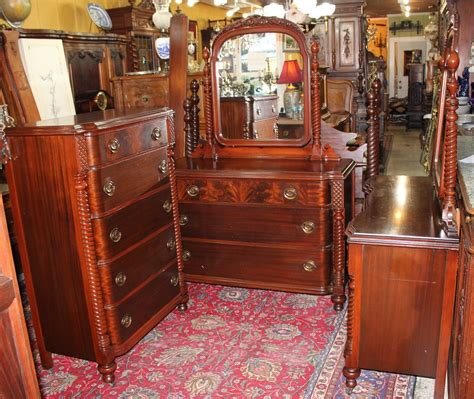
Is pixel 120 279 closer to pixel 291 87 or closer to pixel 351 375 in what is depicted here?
pixel 351 375

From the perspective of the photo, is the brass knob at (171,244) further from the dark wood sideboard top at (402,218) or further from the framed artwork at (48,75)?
the framed artwork at (48,75)

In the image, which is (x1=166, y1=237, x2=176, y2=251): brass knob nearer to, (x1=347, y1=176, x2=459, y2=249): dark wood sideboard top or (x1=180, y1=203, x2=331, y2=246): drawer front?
(x1=180, y1=203, x2=331, y2=246): drawer front

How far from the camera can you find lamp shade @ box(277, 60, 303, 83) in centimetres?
349

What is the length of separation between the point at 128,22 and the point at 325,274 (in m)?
5.25

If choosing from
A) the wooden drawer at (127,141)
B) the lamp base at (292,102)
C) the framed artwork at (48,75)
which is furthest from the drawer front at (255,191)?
the framed artwork at (48,75)

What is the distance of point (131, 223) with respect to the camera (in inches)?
108

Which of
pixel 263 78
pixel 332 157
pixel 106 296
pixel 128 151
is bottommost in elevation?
pixel 106 296

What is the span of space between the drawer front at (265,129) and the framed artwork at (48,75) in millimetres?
2497

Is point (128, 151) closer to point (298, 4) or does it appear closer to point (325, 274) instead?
point (325, 274)

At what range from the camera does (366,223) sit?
93.6 inches

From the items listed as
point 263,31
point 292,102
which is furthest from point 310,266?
point 263,31

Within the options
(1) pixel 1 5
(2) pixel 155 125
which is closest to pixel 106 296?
(2) pixel 155 125

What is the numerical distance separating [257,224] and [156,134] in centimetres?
88

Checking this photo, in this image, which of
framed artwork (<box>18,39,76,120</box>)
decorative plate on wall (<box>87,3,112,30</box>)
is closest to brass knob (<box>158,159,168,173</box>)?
framed artwork (<box>18,39,76,120</box>)
